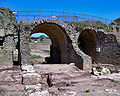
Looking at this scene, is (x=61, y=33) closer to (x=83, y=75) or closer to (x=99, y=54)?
(x=99, y=54)

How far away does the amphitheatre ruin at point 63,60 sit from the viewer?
555 centimetres

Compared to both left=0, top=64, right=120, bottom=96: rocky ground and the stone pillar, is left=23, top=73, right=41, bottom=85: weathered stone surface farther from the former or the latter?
the stone pillar

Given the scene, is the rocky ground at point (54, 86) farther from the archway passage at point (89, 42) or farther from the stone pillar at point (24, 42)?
the archway passage at point (89, 42)

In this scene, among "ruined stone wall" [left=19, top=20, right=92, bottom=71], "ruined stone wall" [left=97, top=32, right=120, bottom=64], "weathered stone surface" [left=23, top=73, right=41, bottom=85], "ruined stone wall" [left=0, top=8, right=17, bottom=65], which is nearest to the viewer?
"weathered stone surface" [left=23, top=73, right=41, bottom=85]

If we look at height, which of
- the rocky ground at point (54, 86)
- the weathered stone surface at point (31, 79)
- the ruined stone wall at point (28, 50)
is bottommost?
the rocky ground at point (54, 86)

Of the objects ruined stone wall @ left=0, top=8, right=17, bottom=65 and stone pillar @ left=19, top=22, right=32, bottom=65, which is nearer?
ruined stone wall @ left=0, top=8, right=17, bottom=65

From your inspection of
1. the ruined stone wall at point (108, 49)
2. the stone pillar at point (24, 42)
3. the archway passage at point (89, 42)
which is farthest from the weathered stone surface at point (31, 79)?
the ruined stone wall at point (108, 49)

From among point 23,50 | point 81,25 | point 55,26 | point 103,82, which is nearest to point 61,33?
point 55,26

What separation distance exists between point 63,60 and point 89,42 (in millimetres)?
3998

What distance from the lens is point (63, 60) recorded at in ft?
44.4

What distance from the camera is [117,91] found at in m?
5.31

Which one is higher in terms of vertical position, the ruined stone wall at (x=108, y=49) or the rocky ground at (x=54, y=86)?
the ruined stone wall at (x=108, y=49)

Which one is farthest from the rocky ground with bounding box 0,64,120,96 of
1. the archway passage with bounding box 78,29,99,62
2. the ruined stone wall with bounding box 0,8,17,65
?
the archway passage with bounding box 78,29,99,62

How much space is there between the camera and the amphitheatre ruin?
5547 mm
